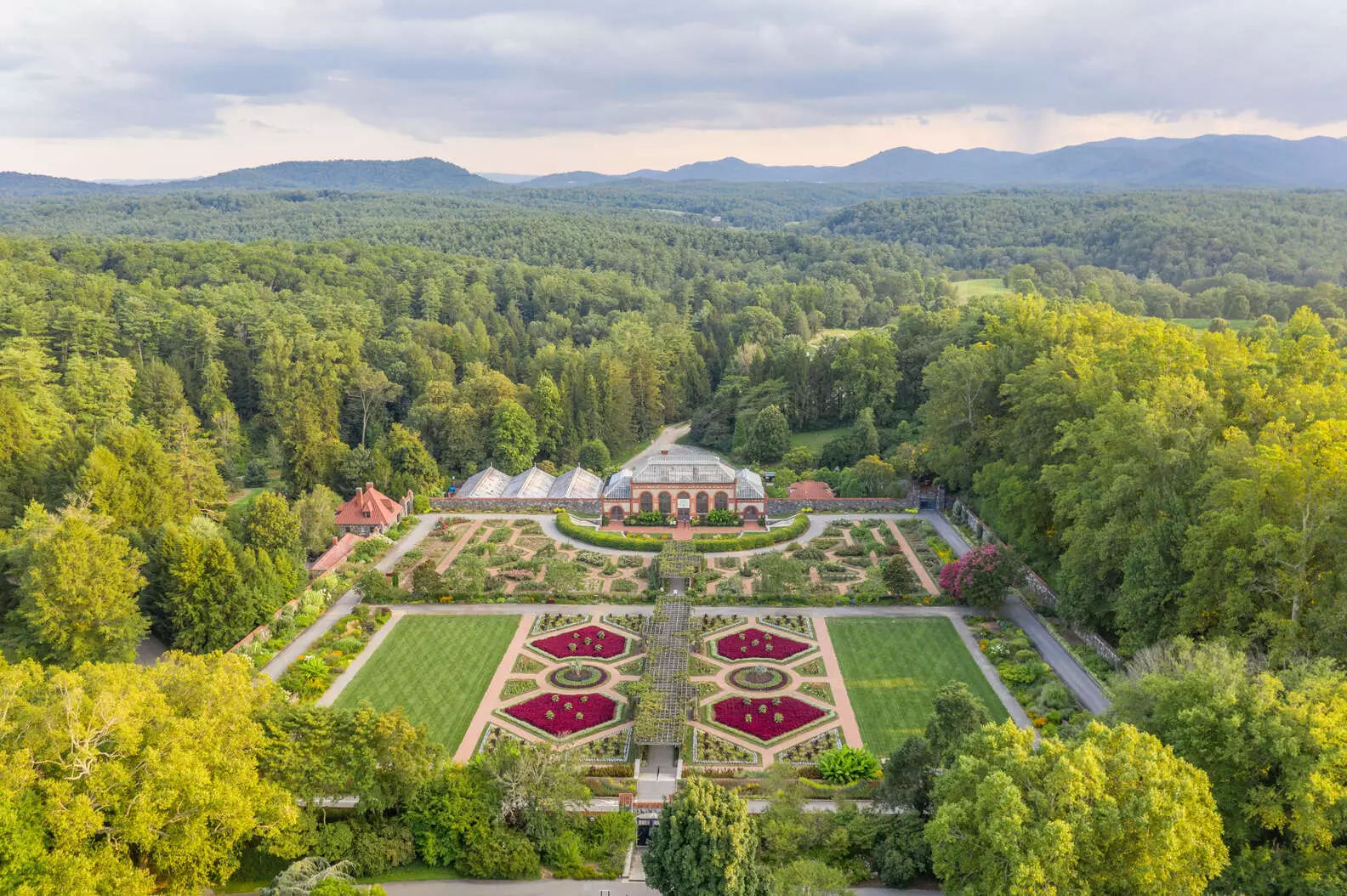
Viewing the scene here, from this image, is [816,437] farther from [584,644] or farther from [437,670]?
[437,670]

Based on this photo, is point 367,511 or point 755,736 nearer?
point 755,736

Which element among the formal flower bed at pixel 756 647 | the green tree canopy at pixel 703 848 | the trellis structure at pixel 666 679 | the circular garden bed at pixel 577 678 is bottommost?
the formal flower bed at pixel 756 647

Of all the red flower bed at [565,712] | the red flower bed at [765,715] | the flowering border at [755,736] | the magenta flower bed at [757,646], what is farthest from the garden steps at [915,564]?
the red flower bed at [565,712]

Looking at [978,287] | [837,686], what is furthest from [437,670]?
[978,287]

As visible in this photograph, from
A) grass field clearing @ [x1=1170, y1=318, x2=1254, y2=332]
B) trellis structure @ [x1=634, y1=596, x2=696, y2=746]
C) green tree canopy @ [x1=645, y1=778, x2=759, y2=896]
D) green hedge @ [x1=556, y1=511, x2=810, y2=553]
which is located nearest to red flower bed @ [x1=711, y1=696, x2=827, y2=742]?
trellis structure @ [x1=634, y1=596, x2=696, y2=746]

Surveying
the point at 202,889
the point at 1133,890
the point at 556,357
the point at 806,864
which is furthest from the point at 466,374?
the point at 1133,890

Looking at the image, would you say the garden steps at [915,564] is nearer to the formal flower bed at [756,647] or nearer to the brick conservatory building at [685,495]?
the brick conservatory building at [685,495]

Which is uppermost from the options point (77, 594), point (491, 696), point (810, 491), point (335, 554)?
point (77, 594)
